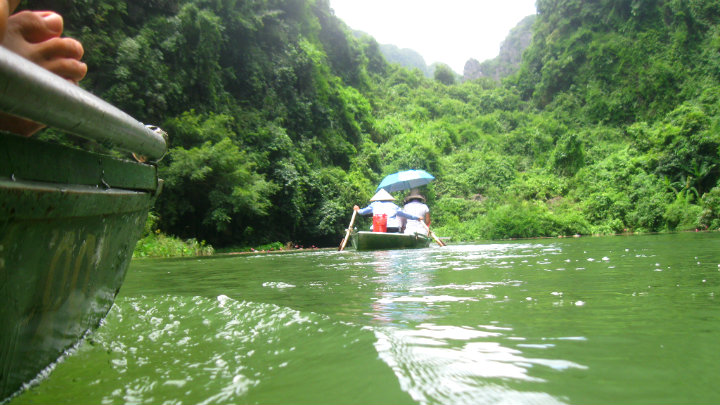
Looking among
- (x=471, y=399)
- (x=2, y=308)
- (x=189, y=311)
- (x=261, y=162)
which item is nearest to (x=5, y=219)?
(x=2, y=308)

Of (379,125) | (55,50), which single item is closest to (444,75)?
(379,125)

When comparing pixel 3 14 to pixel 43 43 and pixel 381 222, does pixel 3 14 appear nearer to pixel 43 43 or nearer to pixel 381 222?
pixel 43 43

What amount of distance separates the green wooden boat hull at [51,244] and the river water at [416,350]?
0.35 feet

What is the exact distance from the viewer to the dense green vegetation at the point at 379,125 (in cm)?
1164

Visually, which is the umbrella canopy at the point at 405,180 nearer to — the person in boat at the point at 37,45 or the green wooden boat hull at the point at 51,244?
the green wooden boat hull at the point at 51,244

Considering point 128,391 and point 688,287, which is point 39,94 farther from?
point 688,287

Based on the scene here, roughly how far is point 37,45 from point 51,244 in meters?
0.57

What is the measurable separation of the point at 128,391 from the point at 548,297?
1741 mm

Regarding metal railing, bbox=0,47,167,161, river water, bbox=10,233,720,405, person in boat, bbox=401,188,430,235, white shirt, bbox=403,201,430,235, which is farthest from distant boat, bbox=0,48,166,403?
white shirt, bbox=403,201,430,235

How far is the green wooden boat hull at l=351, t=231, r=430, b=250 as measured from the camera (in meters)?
7.94

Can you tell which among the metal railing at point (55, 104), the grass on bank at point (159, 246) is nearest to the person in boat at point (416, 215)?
the grass on bank at point (159, 246)

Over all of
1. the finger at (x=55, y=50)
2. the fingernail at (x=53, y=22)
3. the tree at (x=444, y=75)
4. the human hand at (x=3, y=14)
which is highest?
the tree at (x=444, y=75)

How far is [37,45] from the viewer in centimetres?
117

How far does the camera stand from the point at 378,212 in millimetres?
9125
